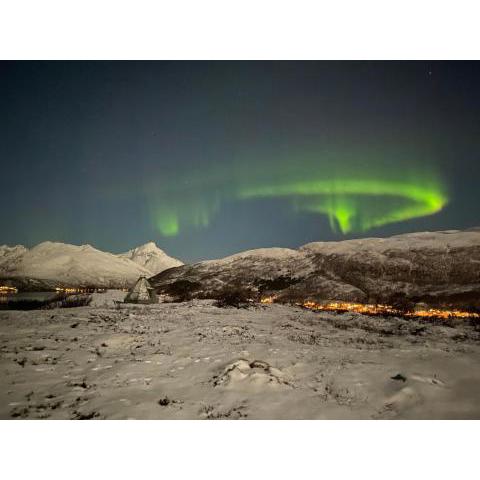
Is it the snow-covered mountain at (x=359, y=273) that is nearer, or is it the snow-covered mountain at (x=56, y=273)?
the snow-covered mountain at (x=359, y=273)

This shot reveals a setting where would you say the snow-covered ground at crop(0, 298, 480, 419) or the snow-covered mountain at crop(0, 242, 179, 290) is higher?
the snow-covered ground at crop(0, 298, 480, 419)

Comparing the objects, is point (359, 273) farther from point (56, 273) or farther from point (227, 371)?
point (56, 273)

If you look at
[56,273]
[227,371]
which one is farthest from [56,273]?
[227,371]

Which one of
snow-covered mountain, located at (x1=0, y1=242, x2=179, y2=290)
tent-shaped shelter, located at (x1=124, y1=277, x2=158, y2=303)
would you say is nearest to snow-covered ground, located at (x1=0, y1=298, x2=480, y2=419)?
tent-shaped shelter, located at (x1=124, y1=277, x2=158, y2=303)

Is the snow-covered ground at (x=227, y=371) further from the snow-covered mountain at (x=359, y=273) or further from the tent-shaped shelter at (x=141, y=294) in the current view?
the snow-covered mountain at (x=359, y=273)

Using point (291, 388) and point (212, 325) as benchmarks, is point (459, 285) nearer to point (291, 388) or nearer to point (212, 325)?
point (212, 325)

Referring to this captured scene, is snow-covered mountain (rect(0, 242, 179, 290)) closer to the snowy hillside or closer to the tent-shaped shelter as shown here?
the snowy hillside

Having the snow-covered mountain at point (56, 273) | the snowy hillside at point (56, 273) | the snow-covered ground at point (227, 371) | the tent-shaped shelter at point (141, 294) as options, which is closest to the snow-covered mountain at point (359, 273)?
the tent-shaped shelter at point (141, 294)
